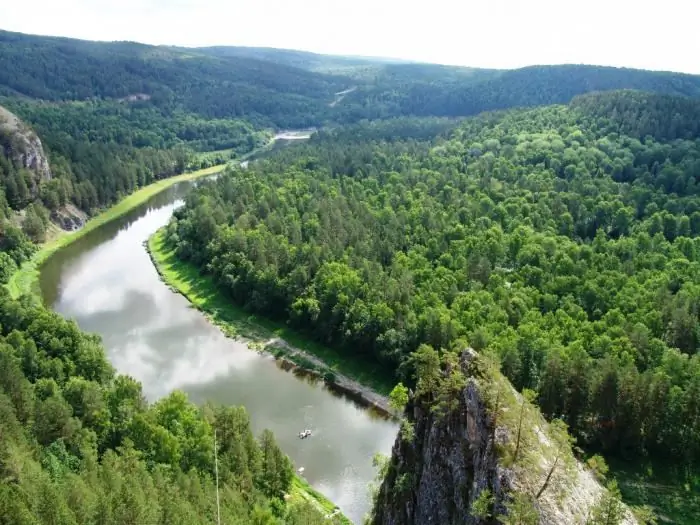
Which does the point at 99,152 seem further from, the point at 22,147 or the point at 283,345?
the point at 283,345

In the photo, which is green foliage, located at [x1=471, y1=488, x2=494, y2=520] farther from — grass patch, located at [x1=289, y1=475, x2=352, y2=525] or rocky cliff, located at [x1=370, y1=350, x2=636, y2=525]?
grass patch, located at [x1=289, y1=475, x2=352, y2=525]

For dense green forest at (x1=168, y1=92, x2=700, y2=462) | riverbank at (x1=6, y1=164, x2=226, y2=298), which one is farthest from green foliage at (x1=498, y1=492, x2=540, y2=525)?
riverbank at (x1=6, y1=164, x2=226, y2=298)

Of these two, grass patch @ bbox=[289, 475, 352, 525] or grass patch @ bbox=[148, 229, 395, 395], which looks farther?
grass patch @ bbox=[148, 229, 395, 395]

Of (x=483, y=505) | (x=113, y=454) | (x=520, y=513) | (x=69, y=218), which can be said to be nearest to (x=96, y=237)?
(x=69, y=218)

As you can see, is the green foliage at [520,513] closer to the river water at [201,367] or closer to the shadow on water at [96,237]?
the river water at [201,367]

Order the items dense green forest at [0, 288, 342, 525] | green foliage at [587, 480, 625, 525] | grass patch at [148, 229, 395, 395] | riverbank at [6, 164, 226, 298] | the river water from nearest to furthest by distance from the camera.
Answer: green foliage at [587, 480, 625, 525]
dense green forest at [0, 288, 342, 525]
the river water
grass patch at [148, 229, 395, 395]
riverbank at [6, 164, 226, 298]

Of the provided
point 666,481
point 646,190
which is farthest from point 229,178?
point 666,481
